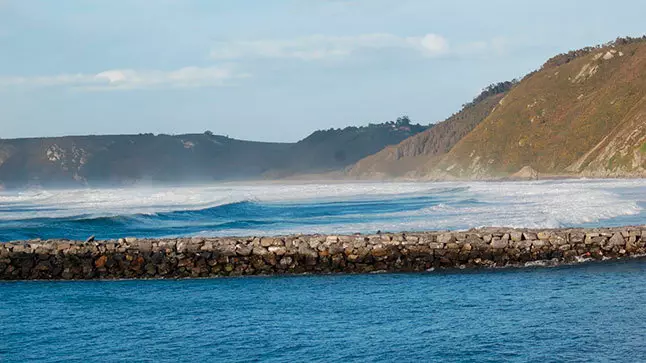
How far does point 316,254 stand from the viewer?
845 inches

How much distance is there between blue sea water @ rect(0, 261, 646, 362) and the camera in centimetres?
1347

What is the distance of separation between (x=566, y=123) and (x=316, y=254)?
12823 cm

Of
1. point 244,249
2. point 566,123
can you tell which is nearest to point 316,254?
point 244,249

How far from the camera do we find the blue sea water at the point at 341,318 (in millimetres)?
13469

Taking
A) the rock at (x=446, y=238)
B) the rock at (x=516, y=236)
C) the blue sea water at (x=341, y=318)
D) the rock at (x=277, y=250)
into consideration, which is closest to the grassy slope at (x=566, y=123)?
the rock at (x=516, y=236)

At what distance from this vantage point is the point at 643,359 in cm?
1238

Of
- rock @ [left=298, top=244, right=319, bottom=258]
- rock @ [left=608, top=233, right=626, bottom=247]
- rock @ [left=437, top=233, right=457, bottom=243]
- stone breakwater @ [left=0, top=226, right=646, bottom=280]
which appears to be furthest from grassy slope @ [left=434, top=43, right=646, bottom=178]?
rock @ [left=298, top=244, right=319, bottom=258]

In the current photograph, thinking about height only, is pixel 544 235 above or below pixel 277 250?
above

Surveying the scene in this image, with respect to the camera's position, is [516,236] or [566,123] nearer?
[516,236]

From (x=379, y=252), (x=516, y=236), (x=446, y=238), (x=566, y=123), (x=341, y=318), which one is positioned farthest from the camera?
(x=566, y=123)

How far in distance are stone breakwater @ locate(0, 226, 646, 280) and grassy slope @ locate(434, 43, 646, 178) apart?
293 ft

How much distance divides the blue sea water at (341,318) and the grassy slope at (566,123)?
9258cm

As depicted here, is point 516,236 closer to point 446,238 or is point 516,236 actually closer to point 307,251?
point 446,238

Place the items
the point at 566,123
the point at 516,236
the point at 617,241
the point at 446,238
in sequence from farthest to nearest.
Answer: the point at 566,123 < the point at 617,241 < the point at 516,236 < the point at 446,238
